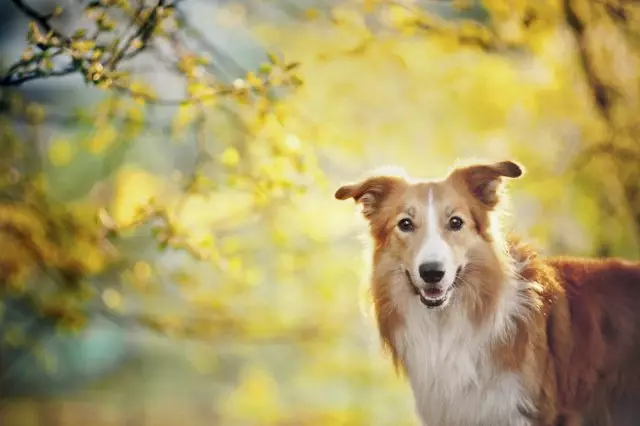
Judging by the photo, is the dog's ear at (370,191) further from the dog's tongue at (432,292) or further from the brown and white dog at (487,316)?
the dog's tongue at (432,292)

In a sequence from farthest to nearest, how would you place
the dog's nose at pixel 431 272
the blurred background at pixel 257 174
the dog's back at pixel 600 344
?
1. the blurred background at pixel 257 174
2. the dog's back at pixel 600 344
3. the dog's nose at pixel 431 272

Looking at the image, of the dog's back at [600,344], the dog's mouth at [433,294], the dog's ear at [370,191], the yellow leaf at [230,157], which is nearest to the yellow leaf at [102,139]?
the yellow leaf at [230,157]

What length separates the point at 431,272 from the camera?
231 cm

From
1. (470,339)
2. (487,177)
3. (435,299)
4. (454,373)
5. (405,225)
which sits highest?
(487,177)

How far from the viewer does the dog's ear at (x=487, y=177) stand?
2.44 meters

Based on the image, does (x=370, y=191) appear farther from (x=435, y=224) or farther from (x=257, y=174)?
(x=257, y=174)

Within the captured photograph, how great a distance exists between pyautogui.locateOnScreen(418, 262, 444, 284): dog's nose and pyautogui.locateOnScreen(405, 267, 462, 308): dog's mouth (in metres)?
0.03

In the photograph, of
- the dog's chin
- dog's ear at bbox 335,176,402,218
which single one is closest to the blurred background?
dog's ear at bbox 335,176,402,218

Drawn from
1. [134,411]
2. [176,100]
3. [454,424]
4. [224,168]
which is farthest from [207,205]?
Result: [454,424]

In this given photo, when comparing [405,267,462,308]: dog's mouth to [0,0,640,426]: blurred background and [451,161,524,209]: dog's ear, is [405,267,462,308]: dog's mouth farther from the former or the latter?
[0,0,640,426]: blurred background

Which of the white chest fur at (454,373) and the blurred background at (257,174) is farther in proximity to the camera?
the blurred background at (257,174)

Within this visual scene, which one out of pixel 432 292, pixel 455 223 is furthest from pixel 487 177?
pixel 432 292

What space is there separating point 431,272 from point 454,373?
346 millimetres

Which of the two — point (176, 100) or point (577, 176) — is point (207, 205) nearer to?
point (176, 100)
